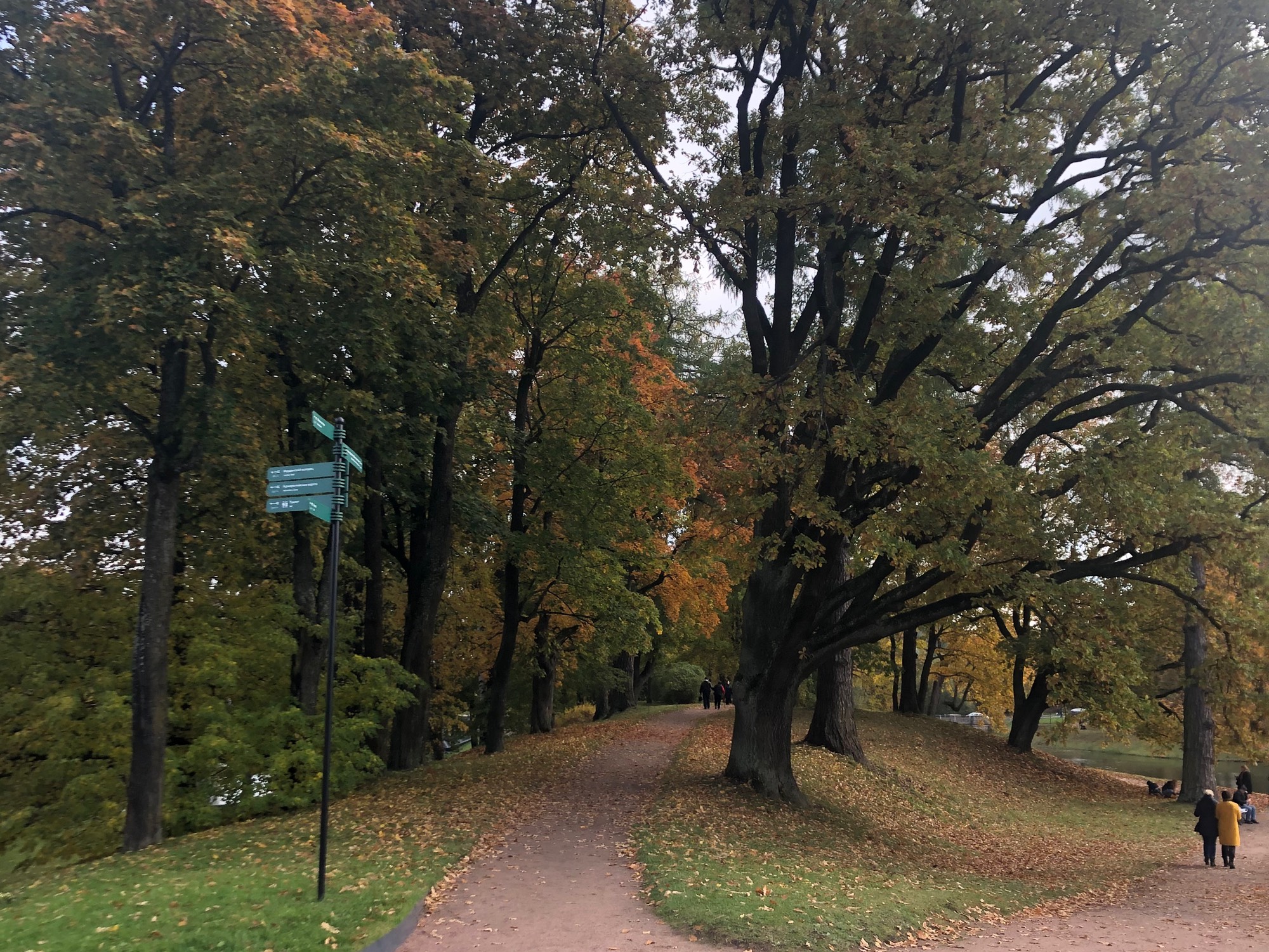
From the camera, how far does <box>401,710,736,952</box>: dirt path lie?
683 cm

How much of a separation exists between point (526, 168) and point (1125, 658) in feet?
45.1

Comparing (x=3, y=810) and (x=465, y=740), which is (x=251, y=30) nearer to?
(x=3, y=810)

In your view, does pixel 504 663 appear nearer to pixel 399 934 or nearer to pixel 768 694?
pixel 768 694

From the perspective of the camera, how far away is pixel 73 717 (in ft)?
40.0

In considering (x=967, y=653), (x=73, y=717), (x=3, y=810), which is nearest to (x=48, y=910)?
(x=73, y=717)

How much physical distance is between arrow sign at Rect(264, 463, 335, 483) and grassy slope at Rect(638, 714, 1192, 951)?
5012mm

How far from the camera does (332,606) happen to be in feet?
22.5

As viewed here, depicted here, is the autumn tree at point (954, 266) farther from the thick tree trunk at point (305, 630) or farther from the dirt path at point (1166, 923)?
the thick tree trunk at point (305, 630)

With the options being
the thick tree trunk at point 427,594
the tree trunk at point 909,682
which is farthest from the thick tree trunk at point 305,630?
the tree trunk at point 909,682

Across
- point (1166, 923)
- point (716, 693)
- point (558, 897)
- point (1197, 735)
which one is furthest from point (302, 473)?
point (716, 693)

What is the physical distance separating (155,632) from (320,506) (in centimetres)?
433

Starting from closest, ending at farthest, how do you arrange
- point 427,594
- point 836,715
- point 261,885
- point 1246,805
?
point 261,885, point 427,594, point 1246,805, point 836,715

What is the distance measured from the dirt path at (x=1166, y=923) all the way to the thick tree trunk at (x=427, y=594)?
37.2 ft

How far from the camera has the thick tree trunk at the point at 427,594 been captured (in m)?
16.8
